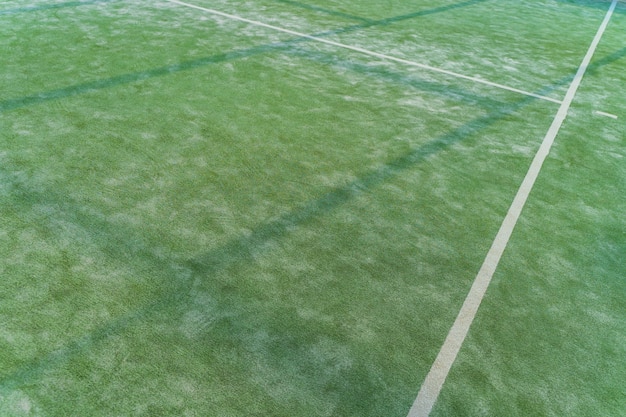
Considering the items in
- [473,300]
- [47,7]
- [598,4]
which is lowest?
[473,300]

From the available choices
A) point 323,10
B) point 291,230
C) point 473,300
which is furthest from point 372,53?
point 473,300

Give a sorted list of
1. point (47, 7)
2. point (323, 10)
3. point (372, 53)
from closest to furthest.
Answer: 1. point (372, 53)
2. point (47, 7)
3. point (323, 10)

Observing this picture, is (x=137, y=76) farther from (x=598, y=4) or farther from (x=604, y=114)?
(x=598, y=4)

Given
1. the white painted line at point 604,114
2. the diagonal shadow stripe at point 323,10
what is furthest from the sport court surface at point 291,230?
the diagonal shadow stripe at point 323,10

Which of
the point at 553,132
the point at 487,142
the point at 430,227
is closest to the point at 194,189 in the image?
the point at 430,227

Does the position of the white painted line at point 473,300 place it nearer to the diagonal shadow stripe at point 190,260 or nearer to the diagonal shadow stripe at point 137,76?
the diagonal shadow stripe at point 190,260

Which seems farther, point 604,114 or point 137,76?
point 604,114
